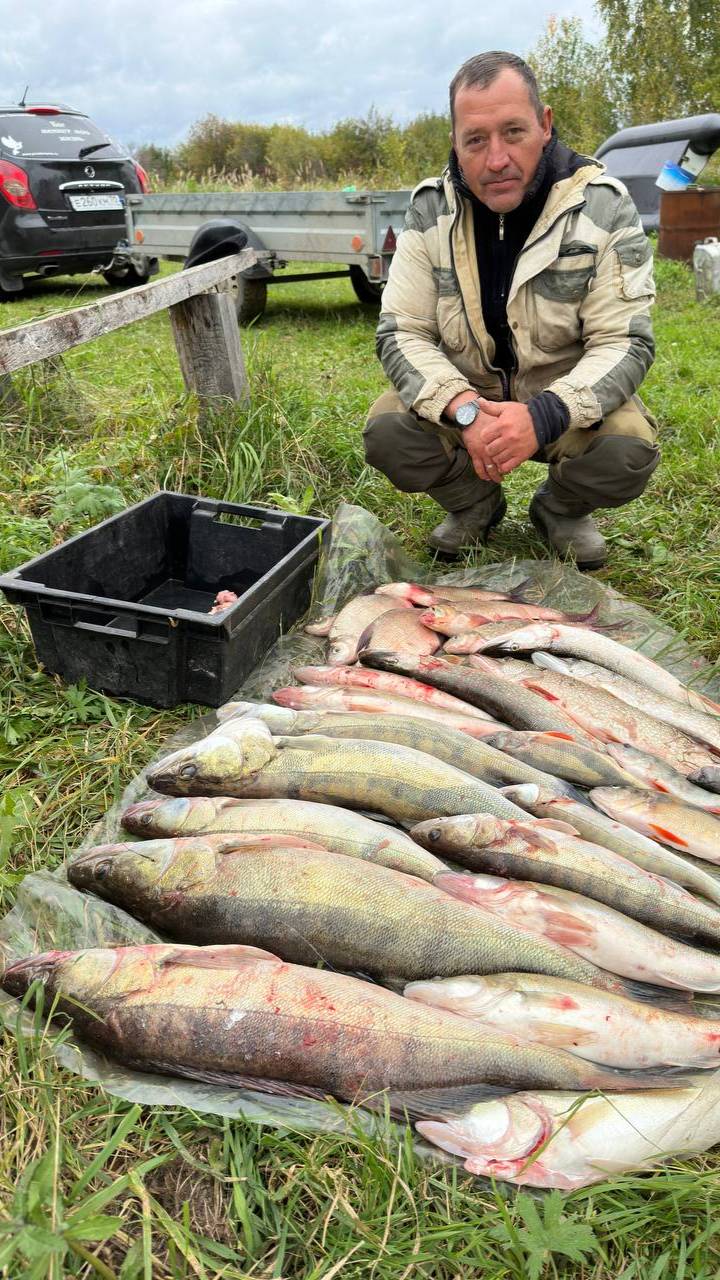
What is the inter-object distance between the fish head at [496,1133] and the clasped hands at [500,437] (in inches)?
94.8

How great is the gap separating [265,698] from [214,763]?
0.73m

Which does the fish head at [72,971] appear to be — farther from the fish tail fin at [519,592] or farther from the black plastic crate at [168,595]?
the fish tail fin at [519,592]

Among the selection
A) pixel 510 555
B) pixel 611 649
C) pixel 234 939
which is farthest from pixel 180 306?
pixel 234 939

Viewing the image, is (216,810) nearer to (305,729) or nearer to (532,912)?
(305,729)

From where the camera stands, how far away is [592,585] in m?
3.92

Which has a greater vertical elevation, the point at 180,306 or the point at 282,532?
the point at 180,306

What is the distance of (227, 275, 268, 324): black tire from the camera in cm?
1009

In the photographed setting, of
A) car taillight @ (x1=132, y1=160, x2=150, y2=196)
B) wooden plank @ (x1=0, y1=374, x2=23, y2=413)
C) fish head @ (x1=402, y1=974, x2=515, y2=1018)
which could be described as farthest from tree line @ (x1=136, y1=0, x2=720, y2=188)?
fish head @ (x1=402, y1=974, x2=515, y2=1018)

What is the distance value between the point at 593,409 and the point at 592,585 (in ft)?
2.44

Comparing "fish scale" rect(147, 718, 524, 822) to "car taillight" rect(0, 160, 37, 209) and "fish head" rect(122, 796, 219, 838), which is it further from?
"car taillight" rect(0, 160, 37, 209)

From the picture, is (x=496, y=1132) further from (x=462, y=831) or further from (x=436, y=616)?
(x=436, y=616)

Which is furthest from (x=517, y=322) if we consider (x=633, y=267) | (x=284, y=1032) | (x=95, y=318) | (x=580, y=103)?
(x=580, y=103)

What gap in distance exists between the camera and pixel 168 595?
162 inches

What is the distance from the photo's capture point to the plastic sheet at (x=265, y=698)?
1.97m
